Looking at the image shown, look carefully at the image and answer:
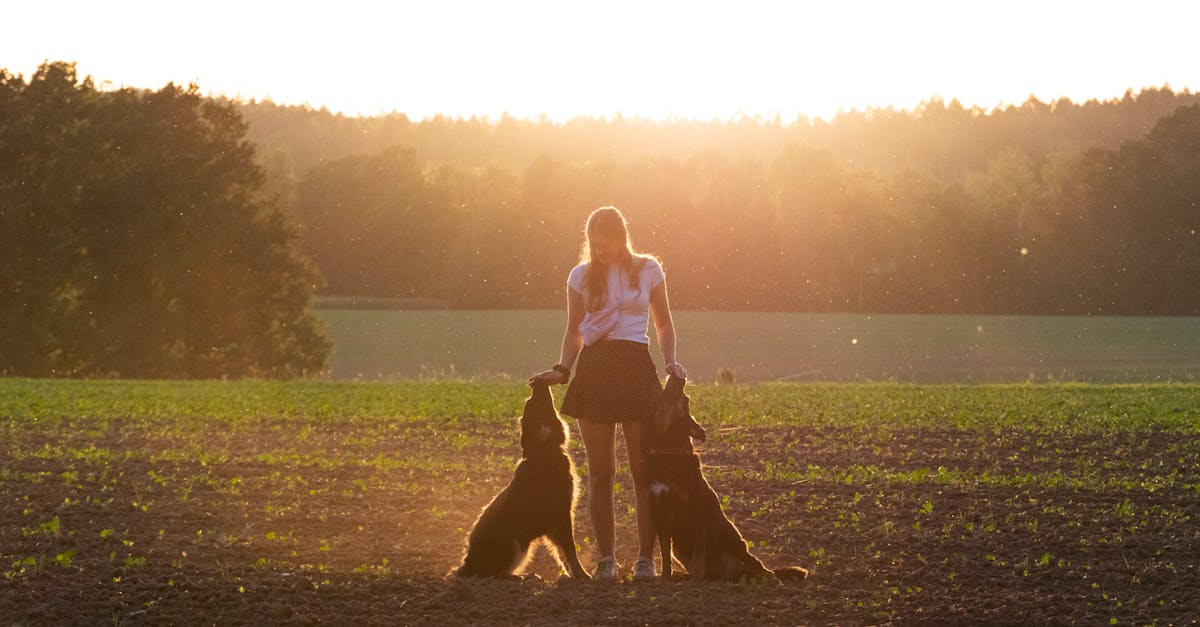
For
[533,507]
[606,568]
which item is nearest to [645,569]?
[606,568]

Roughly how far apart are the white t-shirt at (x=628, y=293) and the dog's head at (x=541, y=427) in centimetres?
54

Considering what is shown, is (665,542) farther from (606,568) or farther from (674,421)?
(674,421)

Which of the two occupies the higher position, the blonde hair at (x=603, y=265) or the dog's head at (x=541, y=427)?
the blonde hair at (x=603, y=265)

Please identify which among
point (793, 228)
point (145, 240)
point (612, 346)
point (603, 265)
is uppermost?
point (793, 228)

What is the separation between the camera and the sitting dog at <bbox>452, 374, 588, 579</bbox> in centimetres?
795

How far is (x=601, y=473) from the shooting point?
813cm

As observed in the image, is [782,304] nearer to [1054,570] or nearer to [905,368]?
[905,368]

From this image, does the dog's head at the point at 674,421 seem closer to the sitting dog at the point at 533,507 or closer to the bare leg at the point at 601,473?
the bare leg at the point at 601,473

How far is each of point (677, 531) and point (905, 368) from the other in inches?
1794

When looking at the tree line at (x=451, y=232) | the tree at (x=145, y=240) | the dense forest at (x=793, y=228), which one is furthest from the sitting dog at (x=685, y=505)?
the dense forest at (x=793, y=228)

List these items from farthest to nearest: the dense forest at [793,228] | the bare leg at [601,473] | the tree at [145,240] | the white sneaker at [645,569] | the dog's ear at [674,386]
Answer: the dense forest at [793,228]
the tree at [145,240]
the white sneaker at [645,569]
the bare leg at [601,473]
the dog's ear at [674,386]

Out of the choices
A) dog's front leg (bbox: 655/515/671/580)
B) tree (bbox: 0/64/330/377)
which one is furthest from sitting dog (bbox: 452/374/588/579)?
tree (bbox: 0/64/330/377)

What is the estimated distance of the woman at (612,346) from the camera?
7.84m

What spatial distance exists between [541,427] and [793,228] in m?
70.7
